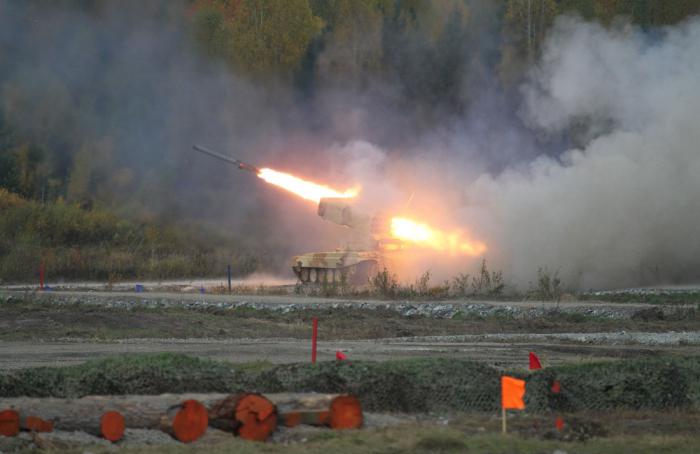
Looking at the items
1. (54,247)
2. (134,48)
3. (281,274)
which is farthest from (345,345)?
(134,48)

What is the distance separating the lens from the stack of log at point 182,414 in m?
12.3

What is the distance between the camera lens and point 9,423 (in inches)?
480

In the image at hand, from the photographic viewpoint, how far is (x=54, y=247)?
5238 centimetres

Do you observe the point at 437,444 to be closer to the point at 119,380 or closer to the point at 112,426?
the point at 112,426

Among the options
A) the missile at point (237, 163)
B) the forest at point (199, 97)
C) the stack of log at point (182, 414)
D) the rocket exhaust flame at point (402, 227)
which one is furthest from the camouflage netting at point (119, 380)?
the forest at point (199, 97)

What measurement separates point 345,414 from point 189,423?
179 cm

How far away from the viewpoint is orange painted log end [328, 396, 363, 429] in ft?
41.5

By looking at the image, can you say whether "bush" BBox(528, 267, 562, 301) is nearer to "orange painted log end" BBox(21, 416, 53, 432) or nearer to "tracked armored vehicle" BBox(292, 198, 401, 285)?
"tracked armored vehicle" BBox(292, 198, 401, 285)

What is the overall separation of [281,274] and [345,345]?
2961 cm

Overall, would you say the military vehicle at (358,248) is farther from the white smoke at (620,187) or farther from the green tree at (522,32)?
the green tree at (522,32)

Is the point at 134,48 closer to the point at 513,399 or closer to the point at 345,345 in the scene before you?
the point at 345,345

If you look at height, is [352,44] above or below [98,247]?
above

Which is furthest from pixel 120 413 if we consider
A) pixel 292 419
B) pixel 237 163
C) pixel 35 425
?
pixel 237 163

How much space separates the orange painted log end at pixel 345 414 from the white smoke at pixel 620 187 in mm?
27536
